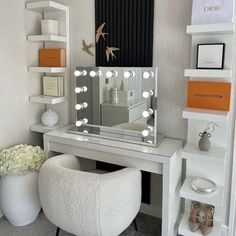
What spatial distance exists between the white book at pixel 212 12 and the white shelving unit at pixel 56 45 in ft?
3.57

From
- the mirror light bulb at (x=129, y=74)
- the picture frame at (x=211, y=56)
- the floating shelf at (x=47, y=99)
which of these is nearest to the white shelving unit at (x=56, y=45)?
the floating shelf at (x=47, y=99)

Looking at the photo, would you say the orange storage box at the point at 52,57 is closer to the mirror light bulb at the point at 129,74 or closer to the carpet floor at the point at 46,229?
the mirror light bulb at the point at 129,74

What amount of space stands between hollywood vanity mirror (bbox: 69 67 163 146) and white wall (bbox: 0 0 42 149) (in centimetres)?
46

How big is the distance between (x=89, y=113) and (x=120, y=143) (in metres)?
0.44

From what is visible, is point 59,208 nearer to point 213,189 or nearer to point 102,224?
point 102,224

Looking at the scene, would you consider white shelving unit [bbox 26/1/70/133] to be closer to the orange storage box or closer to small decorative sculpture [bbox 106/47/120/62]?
the orange storage box

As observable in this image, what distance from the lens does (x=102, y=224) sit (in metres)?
1.45

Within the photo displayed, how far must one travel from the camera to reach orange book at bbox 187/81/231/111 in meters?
1.56

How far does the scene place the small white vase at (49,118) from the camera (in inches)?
87.4

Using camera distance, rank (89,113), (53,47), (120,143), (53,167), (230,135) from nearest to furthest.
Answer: (53,167), (230,135), (120,143), (89,113), (53,47)

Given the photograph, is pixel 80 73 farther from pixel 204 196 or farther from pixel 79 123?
pixel 204 196

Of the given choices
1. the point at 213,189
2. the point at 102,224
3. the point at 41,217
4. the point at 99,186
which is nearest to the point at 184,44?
the point at 213,189

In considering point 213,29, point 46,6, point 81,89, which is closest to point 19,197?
point 81,89

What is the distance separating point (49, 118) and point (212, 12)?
4.88 feet
